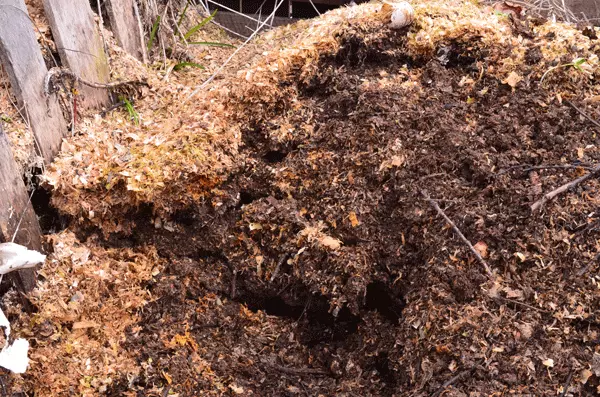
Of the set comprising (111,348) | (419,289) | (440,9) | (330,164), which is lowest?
(111,348)

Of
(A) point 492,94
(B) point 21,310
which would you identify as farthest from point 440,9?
(B) point 21,310

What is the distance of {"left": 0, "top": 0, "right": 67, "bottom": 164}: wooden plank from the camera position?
1814 millimetres

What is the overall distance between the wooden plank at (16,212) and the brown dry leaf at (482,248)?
4.83 feet

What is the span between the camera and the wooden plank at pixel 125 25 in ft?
7.56

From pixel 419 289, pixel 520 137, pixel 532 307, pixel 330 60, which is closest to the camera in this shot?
pixel 532 307

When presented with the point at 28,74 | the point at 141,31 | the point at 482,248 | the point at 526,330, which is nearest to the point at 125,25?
the point at 141,31

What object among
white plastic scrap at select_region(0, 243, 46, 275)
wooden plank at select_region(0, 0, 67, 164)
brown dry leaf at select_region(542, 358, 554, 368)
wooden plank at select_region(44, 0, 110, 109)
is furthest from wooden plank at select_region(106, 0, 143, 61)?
brown dry leaf at select_region(542, 358, 554, 368)

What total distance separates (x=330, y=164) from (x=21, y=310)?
1171 millimetres

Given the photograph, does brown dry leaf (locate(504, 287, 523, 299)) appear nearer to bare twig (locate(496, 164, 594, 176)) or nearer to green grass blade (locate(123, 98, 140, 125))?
bare twig (locate(496, 164, 594, 176))

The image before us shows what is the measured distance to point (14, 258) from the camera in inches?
70.7

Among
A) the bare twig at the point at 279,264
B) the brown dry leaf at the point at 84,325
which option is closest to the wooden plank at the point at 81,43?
the brown dry leaf at the point at 84,325

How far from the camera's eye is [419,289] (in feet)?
6.12

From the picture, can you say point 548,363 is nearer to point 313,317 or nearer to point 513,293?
point 513,293

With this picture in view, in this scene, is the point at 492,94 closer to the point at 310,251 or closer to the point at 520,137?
the point at 520,137
